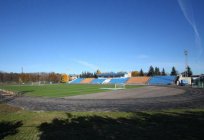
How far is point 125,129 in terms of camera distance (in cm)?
1093

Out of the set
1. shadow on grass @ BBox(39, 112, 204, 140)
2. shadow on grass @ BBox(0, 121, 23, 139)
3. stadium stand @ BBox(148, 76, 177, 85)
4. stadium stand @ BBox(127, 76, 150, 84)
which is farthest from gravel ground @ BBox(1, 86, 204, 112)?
stadium stand @ BBox(127, 76, 150, 84)

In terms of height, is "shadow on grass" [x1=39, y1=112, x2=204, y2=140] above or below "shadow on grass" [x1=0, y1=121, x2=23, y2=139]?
above

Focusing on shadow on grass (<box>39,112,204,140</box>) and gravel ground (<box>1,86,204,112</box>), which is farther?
gravel ground (<box>1,86,204,112</box>)

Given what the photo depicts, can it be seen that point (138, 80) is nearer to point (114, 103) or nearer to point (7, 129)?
point (114, 103)

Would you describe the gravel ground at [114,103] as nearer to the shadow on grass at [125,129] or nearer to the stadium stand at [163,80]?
the shadow on grass at [125,129]

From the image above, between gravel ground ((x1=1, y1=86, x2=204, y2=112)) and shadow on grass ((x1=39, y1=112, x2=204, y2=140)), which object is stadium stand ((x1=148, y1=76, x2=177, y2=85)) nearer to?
gravel ground ((x1=1, y1=86, x2=204, y2=112))

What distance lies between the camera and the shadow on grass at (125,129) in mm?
9555

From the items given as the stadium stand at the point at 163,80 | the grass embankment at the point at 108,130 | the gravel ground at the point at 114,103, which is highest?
the stadium stand at the point at 163,80

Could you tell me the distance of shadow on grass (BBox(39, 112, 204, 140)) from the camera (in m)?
9.55

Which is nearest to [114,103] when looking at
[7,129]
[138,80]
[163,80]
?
[7,129]

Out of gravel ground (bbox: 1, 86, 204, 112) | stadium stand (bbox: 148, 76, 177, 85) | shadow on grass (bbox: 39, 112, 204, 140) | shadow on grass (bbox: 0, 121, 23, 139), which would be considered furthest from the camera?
stadium stand (bbox: 148, 76, 177, 85)

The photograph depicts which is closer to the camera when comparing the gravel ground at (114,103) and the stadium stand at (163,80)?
the gravel ground at (114,103)

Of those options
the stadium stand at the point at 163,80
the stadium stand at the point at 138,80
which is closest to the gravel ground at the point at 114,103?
the stadium stand at the point at 163,80

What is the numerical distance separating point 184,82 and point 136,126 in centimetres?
7003
